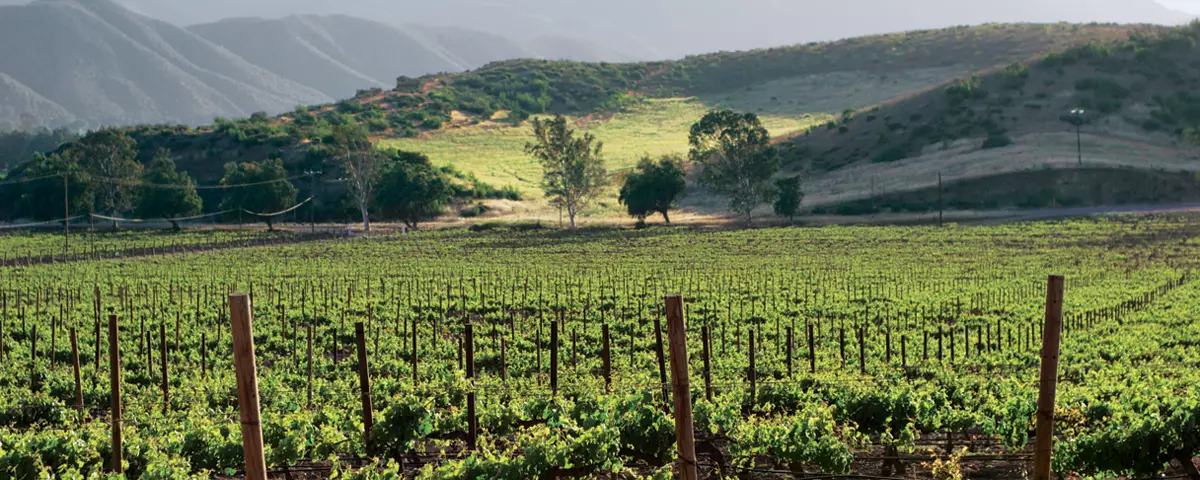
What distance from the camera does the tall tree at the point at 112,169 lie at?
3996 inches

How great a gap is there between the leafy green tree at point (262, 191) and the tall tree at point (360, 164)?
17.3ft

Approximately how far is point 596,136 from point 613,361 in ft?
426

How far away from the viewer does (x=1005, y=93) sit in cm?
12669

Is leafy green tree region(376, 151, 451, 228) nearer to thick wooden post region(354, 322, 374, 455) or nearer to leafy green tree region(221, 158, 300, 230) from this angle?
leafy green tree region(221, 158, 300, 230)

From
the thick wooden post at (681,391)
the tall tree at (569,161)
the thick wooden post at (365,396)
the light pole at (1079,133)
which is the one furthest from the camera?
the light pole at (1079,133)

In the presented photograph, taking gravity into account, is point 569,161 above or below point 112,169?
below

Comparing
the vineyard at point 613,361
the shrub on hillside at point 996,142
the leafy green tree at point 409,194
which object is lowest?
the vineyard at point 613,361

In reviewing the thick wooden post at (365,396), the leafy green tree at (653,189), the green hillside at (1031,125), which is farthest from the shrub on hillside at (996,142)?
the thick wooden post at (365,396)

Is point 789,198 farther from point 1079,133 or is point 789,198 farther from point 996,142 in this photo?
point 1079,133

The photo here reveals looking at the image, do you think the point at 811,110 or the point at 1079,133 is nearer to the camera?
the point at 1079,133

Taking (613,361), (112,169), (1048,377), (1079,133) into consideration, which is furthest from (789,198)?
(1048,377)

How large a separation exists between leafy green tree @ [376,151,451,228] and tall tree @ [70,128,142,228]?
24.3 metres

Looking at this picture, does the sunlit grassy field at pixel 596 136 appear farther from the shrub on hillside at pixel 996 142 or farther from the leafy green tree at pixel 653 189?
the shrub on hillside at pixel 996 142

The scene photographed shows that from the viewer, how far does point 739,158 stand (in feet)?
305
